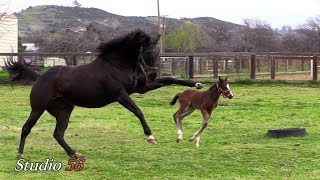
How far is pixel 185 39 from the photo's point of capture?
66.5 metres

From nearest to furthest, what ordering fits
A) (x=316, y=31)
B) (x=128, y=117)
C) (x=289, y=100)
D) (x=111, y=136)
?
(x=111, y=136) < (x=128, y=117) < (x=289, y=100) < (x=316, y=31)

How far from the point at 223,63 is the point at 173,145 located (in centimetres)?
1857

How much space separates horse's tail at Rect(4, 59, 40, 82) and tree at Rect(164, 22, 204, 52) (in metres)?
56.2

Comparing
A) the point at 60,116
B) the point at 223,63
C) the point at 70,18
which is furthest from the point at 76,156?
the point at 70,18

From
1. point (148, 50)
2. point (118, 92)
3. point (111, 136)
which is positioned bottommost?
point (111, 136)

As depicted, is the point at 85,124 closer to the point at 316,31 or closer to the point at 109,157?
the point at 109,157

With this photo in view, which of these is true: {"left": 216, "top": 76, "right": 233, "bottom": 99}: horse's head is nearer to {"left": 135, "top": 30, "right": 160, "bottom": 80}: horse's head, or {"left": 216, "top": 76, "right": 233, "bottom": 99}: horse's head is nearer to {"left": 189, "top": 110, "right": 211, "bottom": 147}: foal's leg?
{"left": 189, "top": 110, "right": 211, "bottom": 147}: foal's leg

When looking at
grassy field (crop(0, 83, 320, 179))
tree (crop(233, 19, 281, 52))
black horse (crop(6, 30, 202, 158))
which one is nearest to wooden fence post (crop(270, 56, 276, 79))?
grassy field (crop(0, 83, 320, 179))

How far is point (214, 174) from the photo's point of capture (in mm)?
7324

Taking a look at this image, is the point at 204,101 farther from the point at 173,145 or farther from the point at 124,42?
the point at 124,42

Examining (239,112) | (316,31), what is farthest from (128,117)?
(316,31)

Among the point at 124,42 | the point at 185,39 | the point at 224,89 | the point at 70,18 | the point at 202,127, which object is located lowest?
the point at 202,127

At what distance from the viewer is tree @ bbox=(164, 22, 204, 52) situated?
Answer: 66.2 metres

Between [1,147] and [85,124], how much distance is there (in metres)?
3.90
